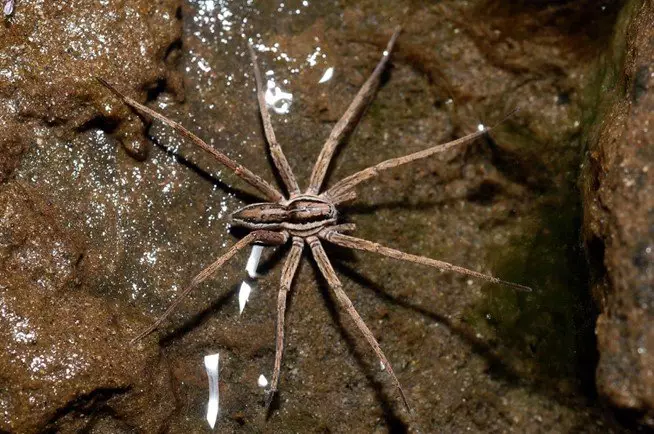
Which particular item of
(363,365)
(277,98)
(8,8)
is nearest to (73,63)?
(8,8)

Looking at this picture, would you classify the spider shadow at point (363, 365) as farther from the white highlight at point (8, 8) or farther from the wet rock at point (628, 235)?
the white highlight at point (8, 8)

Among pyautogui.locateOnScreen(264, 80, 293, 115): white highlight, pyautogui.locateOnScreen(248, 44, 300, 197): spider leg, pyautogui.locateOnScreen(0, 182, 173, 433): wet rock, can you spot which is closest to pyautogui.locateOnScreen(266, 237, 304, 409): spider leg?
pyautogui.locateOnScreen(248, 44, 300, 197): spider leg

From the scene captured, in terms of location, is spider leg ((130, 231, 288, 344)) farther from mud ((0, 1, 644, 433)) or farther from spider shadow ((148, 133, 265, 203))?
spider shadow ((148, 133, 265, 203))

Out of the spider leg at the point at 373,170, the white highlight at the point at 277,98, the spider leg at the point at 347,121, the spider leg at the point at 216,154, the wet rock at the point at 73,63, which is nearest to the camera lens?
the wet rock at the point at 73,63

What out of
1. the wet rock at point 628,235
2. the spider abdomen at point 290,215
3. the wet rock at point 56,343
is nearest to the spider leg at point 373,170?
the spider abdomen at point 290,215

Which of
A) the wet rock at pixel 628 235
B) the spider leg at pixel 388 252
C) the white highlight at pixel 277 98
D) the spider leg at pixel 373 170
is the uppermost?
the white highlight at pixel 277 98

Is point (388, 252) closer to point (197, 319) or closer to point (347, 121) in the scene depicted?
point (347, 121)
